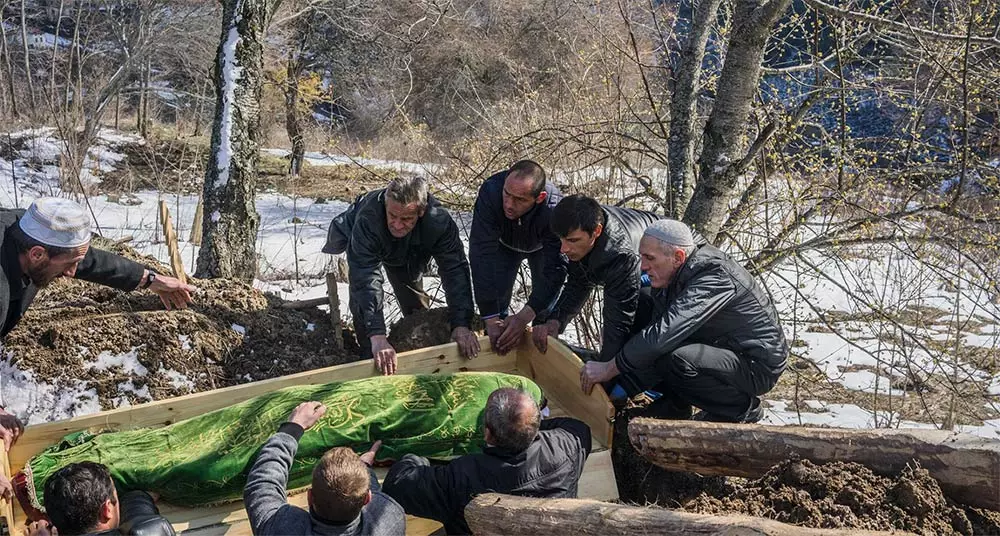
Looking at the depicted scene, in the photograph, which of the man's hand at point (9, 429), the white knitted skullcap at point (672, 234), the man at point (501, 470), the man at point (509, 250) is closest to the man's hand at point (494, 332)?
the man at point (509, 250)

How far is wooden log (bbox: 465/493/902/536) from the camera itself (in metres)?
2.88

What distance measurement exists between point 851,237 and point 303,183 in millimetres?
12141

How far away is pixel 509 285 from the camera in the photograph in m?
5.55

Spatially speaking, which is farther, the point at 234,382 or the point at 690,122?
the point at 690,122

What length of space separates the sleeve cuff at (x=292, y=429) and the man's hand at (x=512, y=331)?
169cm

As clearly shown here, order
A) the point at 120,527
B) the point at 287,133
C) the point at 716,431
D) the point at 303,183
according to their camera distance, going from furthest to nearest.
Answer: the point at 287,133
the point at 303,183
the point at 716,431
the point at 120,527

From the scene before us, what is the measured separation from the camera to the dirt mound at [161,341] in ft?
16.9

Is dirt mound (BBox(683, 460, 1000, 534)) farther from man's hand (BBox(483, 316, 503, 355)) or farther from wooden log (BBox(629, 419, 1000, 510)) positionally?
man's hand (BBox(483, 316, 503, 355))

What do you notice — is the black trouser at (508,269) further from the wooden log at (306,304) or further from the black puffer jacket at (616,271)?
the wooden log at (306,304)

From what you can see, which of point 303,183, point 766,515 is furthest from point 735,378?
point 303,183

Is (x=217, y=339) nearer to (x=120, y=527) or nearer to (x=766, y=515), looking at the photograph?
(x=120, y=527)

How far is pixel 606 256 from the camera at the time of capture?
15.0 feet

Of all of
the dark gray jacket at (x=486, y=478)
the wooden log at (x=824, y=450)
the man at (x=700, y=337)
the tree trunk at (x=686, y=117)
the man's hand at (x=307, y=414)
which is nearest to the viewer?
the wooden log at (x=824, y=450)

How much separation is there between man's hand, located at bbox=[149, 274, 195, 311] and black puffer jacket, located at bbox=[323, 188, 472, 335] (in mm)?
1012
